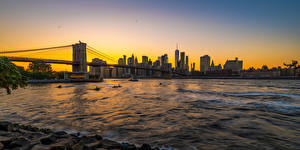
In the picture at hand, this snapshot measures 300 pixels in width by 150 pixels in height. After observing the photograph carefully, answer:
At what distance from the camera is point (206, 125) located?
891cm

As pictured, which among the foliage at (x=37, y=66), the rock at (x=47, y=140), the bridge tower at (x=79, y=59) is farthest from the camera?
the foliage at (x=37, y=66)

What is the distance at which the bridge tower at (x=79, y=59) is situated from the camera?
91575 millimetres

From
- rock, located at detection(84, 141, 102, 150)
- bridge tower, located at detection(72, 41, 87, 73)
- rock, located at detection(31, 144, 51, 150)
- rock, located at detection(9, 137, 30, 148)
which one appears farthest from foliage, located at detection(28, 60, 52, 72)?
rock, located at detection(84, 141, 102, 150)

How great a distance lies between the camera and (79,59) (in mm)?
95000

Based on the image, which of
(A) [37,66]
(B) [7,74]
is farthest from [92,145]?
(A) [37,66]

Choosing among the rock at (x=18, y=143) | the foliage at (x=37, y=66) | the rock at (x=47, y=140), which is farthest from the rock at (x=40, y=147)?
the foliage at (x=37, y=66)

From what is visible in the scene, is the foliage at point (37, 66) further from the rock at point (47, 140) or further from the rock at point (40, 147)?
the rock at point (40, 147)

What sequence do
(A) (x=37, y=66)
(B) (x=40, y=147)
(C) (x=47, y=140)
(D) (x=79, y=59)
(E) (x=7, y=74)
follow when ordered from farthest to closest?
(A) (x=37, y=66)
(D) (x=79, y=59)
(C) (x=47, y=140)
(E) (x=7, y=74)
(B) (x=40, y=147)

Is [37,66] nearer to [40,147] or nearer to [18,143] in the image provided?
[18,143]

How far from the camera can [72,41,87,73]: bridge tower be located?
300 ft

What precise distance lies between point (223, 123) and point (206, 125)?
1373 mm

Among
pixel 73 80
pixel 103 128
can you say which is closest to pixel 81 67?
pixel 73 80

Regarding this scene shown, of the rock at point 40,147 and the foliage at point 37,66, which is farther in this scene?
the foliage at point 37,66

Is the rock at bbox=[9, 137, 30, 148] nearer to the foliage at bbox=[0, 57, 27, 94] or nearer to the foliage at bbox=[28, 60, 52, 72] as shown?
the foliage at bbox=[0, 57, 27, 94]
